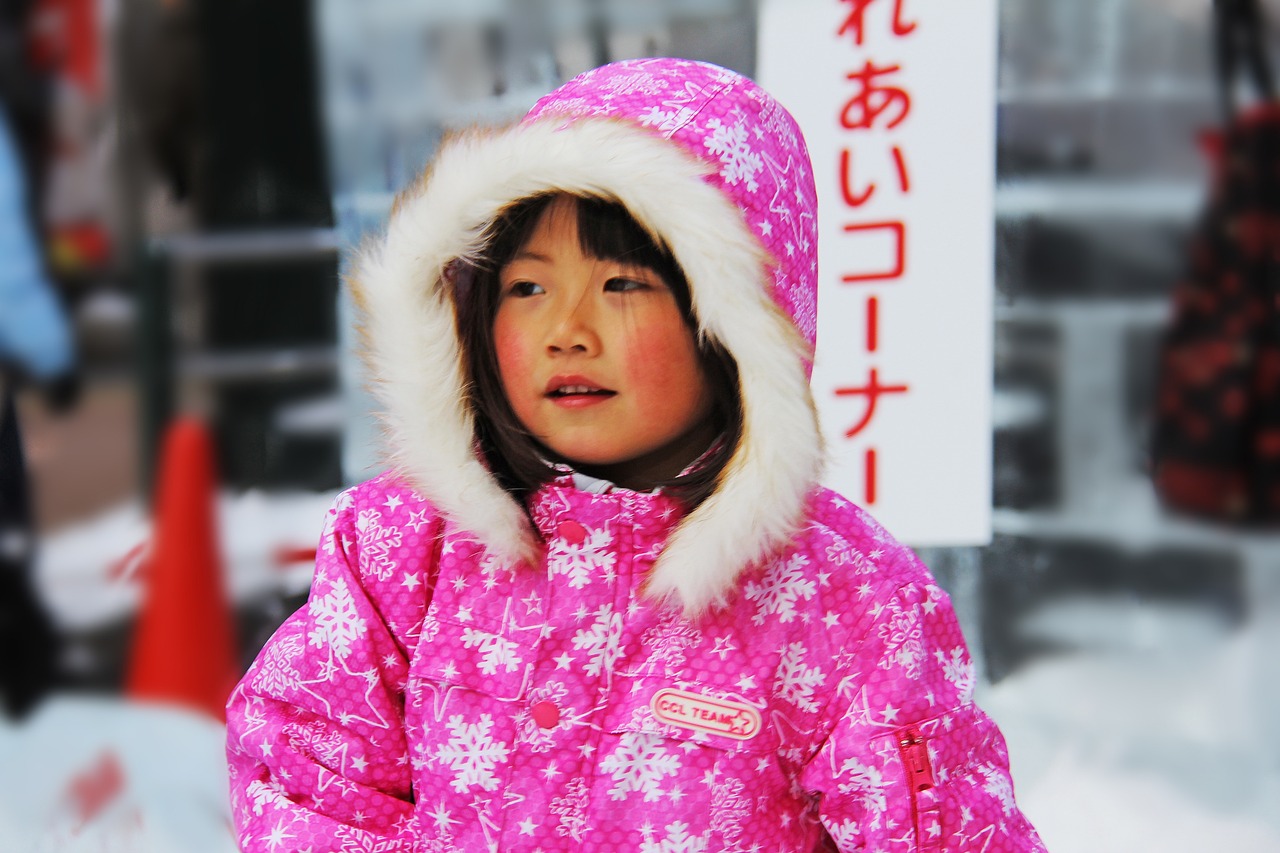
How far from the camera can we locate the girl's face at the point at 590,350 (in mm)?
915

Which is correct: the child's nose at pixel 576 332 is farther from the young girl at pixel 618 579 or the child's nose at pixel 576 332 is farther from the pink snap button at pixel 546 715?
the pink snap button at pixel 546 715

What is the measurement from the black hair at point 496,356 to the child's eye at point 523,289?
21mm

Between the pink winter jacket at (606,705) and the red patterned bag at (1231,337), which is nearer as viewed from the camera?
the pink winter jacket at (606,705)

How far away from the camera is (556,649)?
3.06 ft

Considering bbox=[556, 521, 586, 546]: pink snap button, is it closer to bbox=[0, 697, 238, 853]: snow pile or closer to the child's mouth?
the child's mouth

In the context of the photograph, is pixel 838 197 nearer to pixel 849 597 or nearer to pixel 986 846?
pixel 849 597

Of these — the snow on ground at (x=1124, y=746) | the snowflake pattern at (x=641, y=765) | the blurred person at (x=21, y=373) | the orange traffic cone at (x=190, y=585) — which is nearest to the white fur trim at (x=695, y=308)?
the snowflake pattern at (x=641, y=765)

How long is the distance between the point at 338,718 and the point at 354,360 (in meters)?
0.93

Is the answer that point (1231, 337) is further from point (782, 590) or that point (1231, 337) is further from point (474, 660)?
point (474, 660)

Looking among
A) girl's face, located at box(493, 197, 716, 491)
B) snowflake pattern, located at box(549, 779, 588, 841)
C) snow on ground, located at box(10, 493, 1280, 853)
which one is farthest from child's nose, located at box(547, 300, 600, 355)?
snow on ground, located at box(10, 493, 1280, 853)

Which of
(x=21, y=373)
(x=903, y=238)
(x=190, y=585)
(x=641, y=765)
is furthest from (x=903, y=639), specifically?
(x=21, y=373)

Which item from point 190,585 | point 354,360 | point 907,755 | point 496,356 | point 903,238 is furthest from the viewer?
point 190,585

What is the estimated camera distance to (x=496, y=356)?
3.28ft

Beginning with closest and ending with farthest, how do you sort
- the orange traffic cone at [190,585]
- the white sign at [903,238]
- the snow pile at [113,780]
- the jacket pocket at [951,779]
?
the jacket pocket at [951,779] < the white sign at [903,238] < the snow pile at [113,780] < the orange traffic cone at [190,585]
